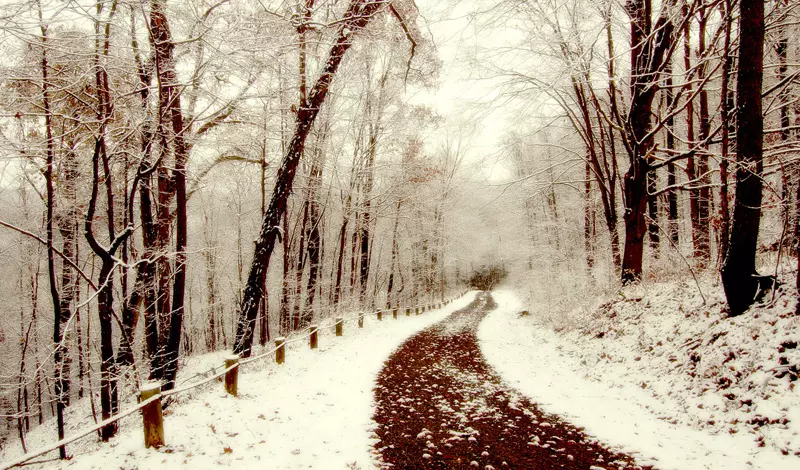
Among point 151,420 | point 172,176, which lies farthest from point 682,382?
point 172,176

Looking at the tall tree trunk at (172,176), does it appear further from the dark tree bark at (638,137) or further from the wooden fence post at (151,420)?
the dark tree bark at (638,137)

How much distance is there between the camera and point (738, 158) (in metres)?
5.67

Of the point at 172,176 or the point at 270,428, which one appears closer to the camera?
the point at 270,428

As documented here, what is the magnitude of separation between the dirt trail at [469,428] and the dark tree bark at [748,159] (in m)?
3.62

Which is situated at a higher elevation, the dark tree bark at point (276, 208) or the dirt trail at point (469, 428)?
the dark tree bark at point (276, 208)

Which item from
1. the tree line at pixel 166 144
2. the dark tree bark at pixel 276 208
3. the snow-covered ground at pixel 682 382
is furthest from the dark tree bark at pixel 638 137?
the dark tree bark at pixel 276 208

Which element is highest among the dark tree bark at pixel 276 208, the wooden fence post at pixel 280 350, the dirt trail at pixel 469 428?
the dark tree bark at pixel 276 208

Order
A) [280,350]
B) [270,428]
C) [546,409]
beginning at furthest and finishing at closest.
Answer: [280,350] < [546,409] < [270,428]

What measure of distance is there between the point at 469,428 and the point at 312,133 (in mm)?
10770

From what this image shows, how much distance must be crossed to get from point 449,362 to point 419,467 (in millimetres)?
5473

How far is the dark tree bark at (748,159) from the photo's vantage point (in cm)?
554

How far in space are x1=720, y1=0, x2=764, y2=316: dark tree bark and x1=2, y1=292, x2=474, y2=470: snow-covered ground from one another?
613cm

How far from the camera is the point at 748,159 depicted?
550cm

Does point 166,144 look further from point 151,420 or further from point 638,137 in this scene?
point 638,137
